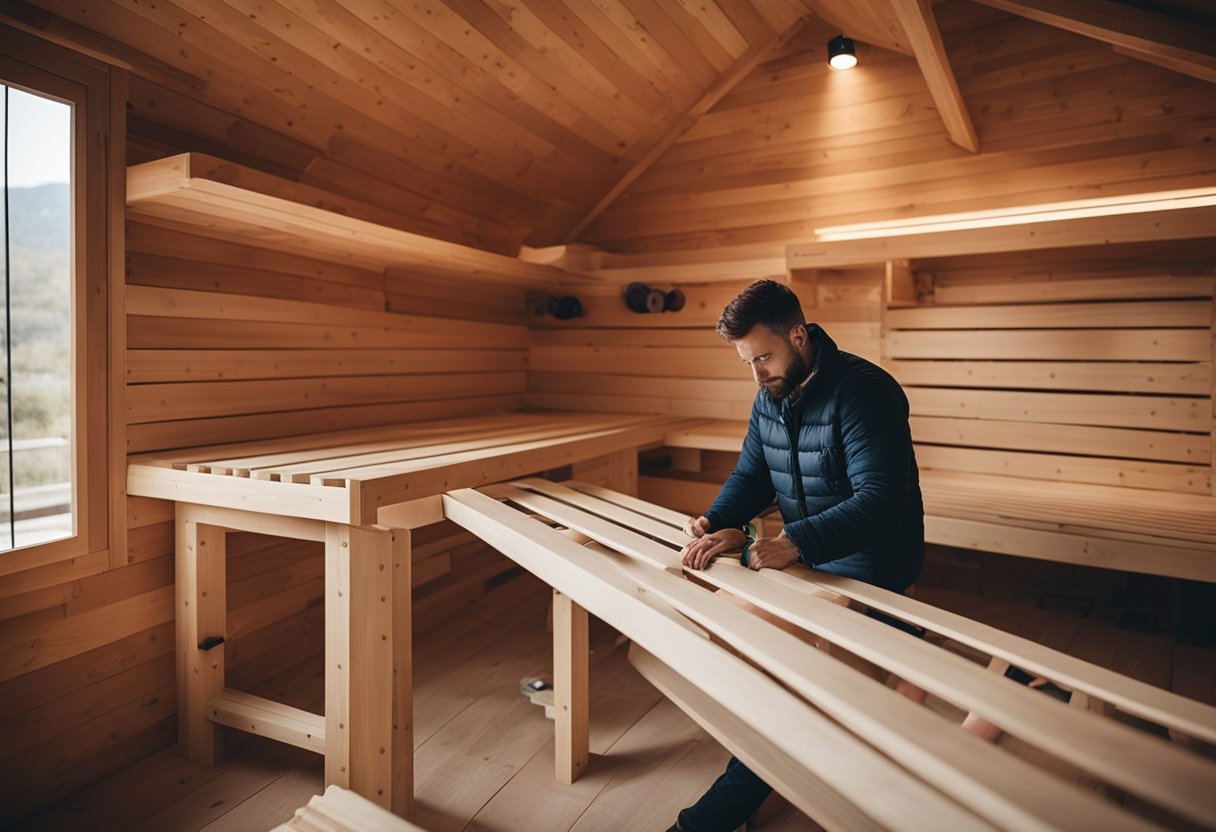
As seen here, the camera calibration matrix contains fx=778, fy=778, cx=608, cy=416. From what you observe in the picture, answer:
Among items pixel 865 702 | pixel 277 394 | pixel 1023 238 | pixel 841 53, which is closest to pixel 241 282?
pixel 277 394

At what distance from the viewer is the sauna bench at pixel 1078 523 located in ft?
8.20

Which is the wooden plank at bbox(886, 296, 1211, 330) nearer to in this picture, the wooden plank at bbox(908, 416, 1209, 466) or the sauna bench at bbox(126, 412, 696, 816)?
the wooden plank at bbox(908, 416, 1209, 466)

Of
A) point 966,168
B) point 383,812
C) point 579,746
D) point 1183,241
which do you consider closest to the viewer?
point 383,812

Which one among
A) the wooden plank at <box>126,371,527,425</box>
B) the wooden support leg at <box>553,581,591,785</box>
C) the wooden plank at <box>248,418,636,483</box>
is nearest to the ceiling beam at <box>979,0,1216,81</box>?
the wooden plank at <box>248,418,636,483</box>

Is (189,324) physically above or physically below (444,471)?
above

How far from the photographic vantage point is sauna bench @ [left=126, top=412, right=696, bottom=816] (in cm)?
220

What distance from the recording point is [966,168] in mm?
3668

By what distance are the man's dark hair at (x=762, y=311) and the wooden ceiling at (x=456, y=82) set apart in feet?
4.33

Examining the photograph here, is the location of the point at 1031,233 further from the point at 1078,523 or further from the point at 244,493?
the point at 244,493

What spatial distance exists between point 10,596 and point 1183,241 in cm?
418

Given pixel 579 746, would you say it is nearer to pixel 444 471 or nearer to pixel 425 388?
pixel 444 471

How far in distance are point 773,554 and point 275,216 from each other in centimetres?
190

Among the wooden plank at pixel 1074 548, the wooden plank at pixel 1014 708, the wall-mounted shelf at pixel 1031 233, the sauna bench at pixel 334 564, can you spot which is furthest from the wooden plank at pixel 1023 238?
the wooden plank at pixel 1014 708

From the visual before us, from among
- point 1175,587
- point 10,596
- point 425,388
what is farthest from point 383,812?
point 1175,587
